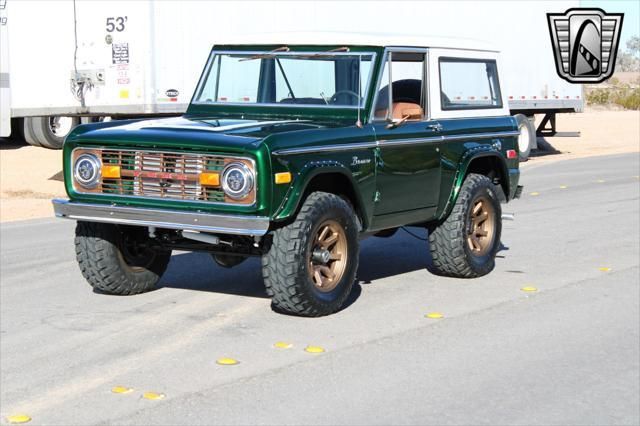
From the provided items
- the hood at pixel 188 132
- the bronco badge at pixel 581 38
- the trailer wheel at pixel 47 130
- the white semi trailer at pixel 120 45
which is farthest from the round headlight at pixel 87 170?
the bronco badge at pixel 581 38

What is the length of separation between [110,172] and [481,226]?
3388 mm

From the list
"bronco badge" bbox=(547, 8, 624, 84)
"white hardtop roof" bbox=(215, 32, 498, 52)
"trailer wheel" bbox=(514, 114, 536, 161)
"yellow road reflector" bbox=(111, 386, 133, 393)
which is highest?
"bronco badge" bbox=(547, 8, 624, 84)

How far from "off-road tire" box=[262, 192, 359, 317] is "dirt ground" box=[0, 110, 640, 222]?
8125 mm

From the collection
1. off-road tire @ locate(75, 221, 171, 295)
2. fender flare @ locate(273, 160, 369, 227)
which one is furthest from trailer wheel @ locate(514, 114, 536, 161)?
fender flare @ locate(273, 160, 369, 227)

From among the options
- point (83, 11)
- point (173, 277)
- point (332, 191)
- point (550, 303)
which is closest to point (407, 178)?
point (332, 191)

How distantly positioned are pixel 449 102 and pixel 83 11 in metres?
12.4

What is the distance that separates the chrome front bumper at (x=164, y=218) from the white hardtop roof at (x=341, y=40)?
Answer: 6.81 ft

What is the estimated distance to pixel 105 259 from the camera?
8.92 metres

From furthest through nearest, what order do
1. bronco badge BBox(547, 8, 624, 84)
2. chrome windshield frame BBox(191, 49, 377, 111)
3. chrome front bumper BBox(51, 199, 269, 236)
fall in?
1. bronco badge BBox(547, 8, 624, 84)
2. chrome windshield frame BBox(191, 49, 377, 111)
3. chrome front bumper BBox(51, 199, 269, 236)

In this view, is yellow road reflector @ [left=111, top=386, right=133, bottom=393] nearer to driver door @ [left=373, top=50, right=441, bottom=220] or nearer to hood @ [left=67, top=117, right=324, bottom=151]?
hood @ [left=67, top=117, right=324, bottom=151]

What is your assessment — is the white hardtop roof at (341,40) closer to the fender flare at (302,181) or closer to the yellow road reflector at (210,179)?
the fender flare at (302,181)

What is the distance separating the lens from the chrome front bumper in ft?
25.6

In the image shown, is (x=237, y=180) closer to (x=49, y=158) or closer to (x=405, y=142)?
(x=405, y=142)

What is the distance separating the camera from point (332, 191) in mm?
8750
